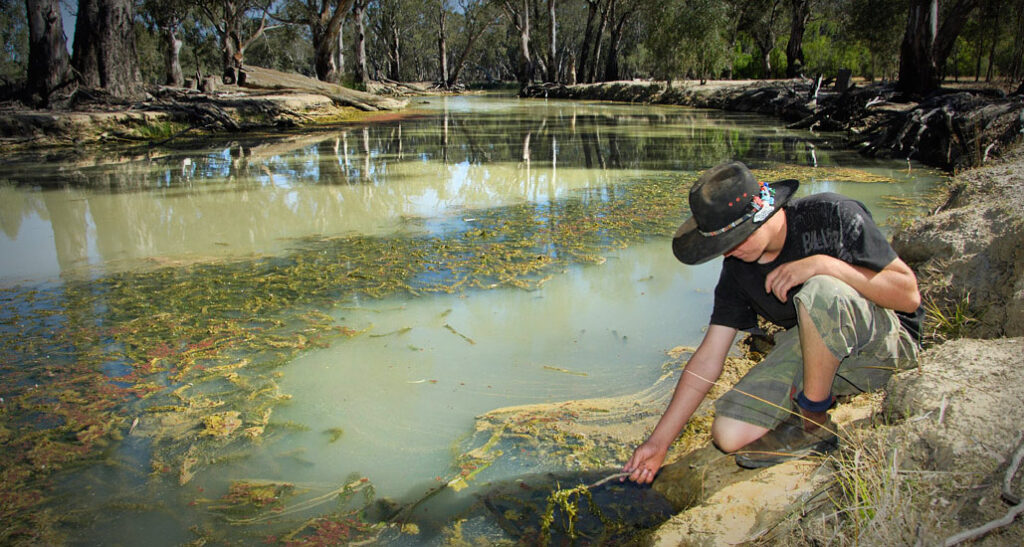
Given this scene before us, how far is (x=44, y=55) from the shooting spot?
41.4 feet

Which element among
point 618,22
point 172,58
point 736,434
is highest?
point 618,22

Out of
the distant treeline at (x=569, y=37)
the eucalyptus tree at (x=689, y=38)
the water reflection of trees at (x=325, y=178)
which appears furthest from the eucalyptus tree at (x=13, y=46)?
the water reflection of trees at (x=325, y=178)

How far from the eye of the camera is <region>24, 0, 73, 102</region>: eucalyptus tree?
12609 millimetres

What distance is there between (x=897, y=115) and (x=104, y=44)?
50.6 ft

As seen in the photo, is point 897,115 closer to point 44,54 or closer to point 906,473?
point 906,473

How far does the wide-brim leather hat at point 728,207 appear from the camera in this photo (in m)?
1.98

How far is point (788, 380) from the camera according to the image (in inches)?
90.9

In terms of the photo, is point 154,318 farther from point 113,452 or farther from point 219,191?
point 219,191

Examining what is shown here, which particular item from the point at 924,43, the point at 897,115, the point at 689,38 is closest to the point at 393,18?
the point at 689,38

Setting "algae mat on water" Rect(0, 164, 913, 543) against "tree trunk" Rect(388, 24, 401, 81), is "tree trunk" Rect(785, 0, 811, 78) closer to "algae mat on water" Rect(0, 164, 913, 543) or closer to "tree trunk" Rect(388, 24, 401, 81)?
"algae mat on water" Rect(0, 164, 913, 543)

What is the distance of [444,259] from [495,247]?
19.0 inches

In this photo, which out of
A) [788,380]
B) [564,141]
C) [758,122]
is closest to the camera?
[788,380]

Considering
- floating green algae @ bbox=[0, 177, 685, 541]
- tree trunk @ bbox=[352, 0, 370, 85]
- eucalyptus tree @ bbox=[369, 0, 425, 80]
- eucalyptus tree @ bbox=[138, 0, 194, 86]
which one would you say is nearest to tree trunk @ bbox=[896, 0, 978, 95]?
floating green algae @ bbox=[0, 177, 685, 541]

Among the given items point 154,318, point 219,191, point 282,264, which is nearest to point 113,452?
point 154,318
